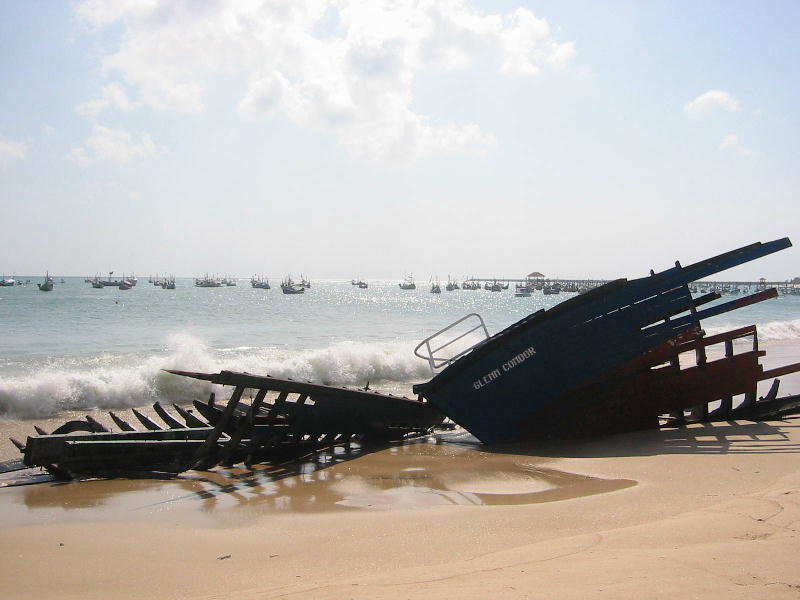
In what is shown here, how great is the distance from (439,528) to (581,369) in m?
4.41

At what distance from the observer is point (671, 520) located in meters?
5.02

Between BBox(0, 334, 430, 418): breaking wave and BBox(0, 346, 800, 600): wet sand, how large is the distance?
7.19 m

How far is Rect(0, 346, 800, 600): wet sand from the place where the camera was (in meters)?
3.85

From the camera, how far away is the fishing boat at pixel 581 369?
9008mm

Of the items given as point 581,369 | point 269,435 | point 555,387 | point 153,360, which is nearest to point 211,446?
point 269,435

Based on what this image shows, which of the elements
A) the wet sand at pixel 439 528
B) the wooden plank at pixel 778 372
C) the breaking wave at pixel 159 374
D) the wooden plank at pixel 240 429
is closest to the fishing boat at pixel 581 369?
the wet sand at pixel 439 528

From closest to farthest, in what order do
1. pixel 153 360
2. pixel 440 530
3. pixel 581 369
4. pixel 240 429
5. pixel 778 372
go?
pixel 440 530, pixel 240 429, pixel 581 369, pixel 778 372, pixel 153 360

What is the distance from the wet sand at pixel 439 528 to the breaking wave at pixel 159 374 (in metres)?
7.19

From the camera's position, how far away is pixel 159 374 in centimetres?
1595

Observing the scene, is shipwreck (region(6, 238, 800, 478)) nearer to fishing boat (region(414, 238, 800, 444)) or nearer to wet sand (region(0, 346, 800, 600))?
fishing boat (region(414, 238, 800, 444))

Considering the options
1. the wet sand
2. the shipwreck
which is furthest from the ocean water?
the wet sand

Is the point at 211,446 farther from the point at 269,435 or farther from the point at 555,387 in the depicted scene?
the point at 555,387

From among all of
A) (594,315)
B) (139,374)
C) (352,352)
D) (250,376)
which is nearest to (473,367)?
(594,315)

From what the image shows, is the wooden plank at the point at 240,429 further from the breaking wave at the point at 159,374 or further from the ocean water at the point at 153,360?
the breaking wave at the point at 159,374
